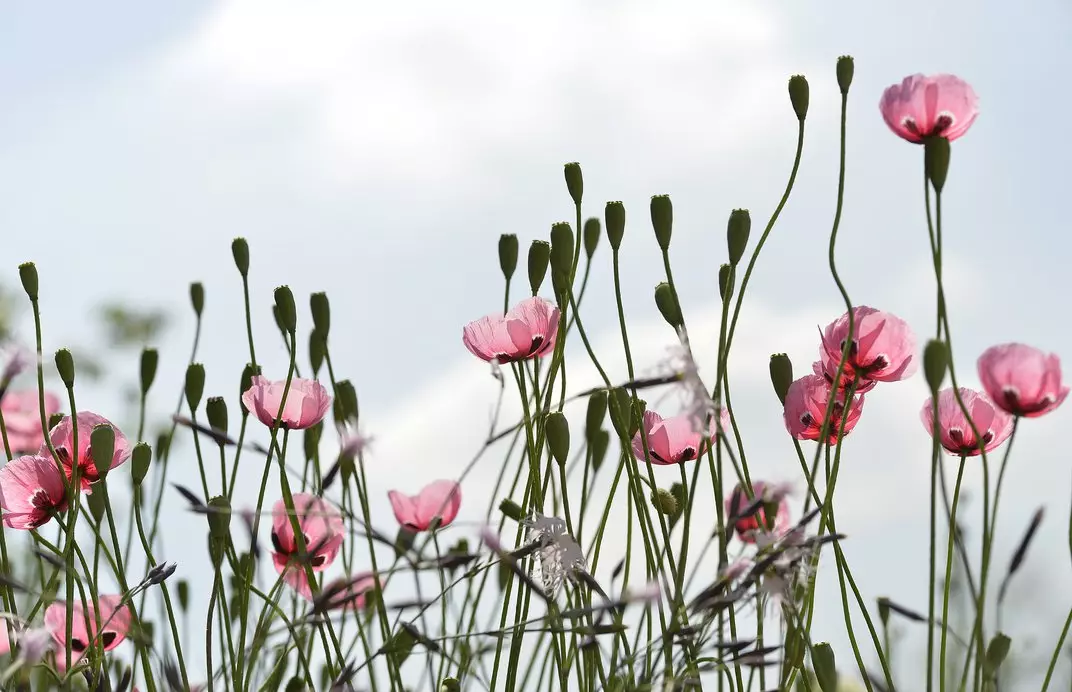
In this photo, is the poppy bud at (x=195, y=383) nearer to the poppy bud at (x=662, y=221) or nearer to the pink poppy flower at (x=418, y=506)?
the pink poppy flower at (x=418, y=506)

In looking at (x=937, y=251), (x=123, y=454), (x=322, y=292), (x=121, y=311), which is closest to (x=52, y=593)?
(x=123, y=454)

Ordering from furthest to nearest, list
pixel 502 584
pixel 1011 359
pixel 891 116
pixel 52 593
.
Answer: pixel 502 584 < pixel 52 593 < pixel 891 116 < pixel 1011 359

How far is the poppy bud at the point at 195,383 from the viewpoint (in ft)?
4.24

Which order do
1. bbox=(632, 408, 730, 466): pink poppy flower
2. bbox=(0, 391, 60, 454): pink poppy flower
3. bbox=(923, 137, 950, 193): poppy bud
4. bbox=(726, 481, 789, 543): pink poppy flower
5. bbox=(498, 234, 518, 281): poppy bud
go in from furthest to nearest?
bbox=(0, 391, 60, 454): pink poppy flower, bbox=(498, 234, 518, 281): poppy bud, bbox=(632, 408, 730, 466): pink poppy flower, bbox=(923, 137, 950, 193): poppy bud, bbox=(726, 481, 789, 543): pink poppy flower

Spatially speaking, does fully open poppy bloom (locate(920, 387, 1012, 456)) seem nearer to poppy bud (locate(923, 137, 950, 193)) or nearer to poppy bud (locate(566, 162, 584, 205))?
poppy bud (locate(923, 137, 950, 193))

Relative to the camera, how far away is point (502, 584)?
140 centimetres

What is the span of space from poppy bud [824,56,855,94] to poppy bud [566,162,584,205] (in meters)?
0.30

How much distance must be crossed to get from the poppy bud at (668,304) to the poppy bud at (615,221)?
0.40ft

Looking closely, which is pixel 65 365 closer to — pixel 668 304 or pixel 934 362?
pixel 668 304

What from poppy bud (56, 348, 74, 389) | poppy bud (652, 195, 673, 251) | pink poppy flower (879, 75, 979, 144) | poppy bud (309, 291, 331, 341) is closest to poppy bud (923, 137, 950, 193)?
pink poppy flower (879, 75, 979, 144)

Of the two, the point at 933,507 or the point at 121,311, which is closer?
the point at 933,507

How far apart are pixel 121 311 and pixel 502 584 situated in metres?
4.20

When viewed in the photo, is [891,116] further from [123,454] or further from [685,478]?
[123,454]

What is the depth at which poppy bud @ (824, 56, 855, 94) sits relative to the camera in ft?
3.50
